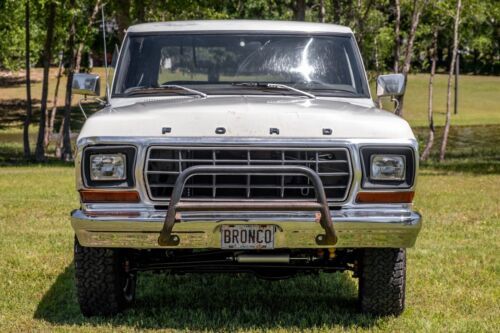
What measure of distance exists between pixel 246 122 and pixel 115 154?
0.81 metres

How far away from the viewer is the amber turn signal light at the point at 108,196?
5949 millimetres

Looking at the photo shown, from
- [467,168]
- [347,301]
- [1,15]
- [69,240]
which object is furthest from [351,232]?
[1,15]

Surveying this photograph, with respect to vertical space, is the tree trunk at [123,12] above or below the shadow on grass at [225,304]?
above

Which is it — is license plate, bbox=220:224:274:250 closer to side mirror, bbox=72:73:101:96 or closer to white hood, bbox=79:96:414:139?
white hood, bbox=79:96:414:139

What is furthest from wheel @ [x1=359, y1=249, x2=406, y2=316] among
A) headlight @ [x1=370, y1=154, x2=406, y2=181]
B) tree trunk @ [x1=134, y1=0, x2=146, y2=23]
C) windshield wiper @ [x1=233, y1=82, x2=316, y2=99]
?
tree trunk @ [x1=134, y1=0, x2=146, y2=23]

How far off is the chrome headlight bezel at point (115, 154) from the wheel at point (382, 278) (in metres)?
1.63

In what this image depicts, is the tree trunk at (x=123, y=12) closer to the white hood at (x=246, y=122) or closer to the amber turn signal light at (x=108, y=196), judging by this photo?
the white hood at (x=246, y=122)

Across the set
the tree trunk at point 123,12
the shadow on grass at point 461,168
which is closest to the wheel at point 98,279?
the shadow on grass at point 461,168

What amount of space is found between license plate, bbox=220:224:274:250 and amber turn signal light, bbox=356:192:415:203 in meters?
0.58

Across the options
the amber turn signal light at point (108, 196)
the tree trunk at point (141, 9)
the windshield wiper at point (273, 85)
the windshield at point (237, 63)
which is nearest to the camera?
the amber turn signal light at point (108, 196)

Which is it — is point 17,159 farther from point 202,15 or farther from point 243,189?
point 243,189

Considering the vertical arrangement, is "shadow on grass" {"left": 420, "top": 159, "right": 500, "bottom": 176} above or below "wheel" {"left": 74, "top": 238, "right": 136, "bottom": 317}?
below

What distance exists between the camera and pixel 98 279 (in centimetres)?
641

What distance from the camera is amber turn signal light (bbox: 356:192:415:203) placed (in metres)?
5.98
